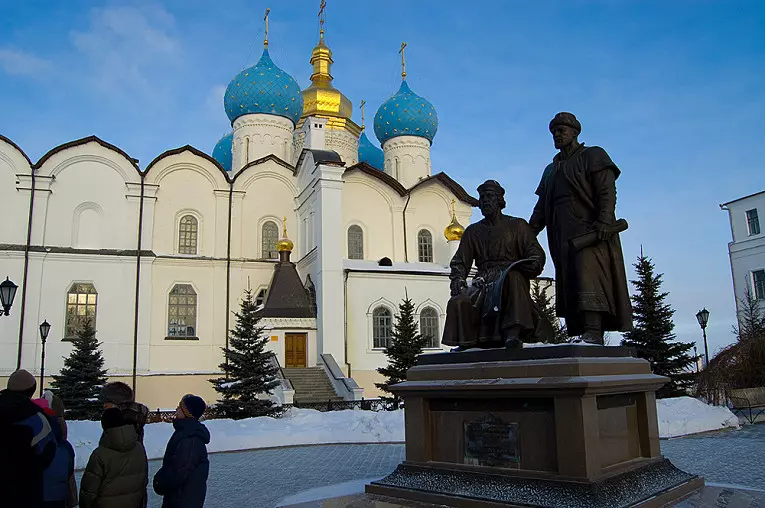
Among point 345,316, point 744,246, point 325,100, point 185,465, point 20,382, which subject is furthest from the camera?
point 325,100

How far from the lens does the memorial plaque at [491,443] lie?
4.94 meters

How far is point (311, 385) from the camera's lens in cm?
2258

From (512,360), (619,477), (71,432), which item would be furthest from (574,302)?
(71,432)

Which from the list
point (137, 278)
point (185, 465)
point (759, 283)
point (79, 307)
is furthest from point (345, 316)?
point (759, 283)

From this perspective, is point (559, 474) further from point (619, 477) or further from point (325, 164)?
point (325, 164)

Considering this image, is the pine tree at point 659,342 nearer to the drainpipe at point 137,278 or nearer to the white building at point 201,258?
the white building at point 201,258

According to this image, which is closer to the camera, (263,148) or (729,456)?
(729,456)

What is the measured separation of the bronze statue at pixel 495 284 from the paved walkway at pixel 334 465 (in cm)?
298

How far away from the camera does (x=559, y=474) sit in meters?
4.59

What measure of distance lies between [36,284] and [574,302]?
2389 centimetres

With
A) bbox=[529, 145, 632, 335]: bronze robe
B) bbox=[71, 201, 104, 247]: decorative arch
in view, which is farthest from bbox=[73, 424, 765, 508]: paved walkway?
bbox=[71, 201, 104, 247]: decorative arch

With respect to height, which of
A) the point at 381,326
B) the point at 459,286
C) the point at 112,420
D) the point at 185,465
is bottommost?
the point at 185,465

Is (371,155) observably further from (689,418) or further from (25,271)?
(689,418)

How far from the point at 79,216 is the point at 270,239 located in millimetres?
7729
